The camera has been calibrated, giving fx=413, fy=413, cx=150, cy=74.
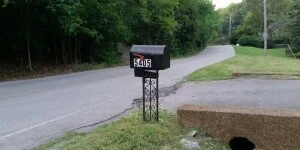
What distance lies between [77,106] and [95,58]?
2110cm

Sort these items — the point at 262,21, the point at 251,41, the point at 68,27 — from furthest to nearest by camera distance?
the point at 262,21
the point at 251,41
the point at 68,27

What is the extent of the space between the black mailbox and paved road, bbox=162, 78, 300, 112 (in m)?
2.38

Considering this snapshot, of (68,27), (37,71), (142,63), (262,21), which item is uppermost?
(262,21)

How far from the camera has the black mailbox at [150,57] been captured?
644cm

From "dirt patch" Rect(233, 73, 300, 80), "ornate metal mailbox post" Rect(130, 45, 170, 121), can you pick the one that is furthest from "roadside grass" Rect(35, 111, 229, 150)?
"dirt patch" Rect(233, 73, 300, 80)

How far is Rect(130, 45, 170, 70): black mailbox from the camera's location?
6.44 meters

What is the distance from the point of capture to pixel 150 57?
21.2ft

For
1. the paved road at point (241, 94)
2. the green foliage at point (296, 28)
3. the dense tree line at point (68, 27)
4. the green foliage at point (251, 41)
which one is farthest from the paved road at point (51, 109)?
the green foliage at point (251, 41)

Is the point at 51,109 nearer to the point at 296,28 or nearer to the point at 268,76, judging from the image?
the point at 268,76

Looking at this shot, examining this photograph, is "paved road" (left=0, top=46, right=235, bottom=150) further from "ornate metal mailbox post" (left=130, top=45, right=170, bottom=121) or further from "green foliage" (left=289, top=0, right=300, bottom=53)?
"green foliage" (left=289, top=0, right=300, bottom=53)

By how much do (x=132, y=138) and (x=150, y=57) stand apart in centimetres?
137

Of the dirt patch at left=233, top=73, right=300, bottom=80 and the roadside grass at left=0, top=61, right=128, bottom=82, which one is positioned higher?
the dirt patch at left=233, top=73, right=300, bottom=80

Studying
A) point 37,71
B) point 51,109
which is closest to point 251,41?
point 37,71

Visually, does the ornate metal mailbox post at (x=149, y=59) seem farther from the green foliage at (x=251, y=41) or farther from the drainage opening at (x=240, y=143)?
the green foliage at (x=251, y=41)
